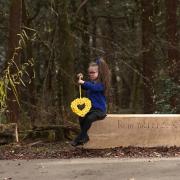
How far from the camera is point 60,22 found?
13.5 meters

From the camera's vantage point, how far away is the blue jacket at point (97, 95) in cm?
909

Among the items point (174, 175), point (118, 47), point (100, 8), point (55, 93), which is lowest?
point (174, 175)

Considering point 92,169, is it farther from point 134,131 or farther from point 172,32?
point 172,32

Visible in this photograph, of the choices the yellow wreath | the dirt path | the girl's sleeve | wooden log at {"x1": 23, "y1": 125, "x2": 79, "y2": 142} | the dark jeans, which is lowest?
the dirt path

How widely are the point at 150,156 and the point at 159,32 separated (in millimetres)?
11073

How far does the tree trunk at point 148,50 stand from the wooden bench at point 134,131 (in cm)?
767

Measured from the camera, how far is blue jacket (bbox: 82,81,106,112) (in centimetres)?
909

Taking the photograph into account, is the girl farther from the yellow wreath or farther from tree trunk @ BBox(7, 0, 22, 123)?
tree trunk @ BBox(7, 0, 22, 123)

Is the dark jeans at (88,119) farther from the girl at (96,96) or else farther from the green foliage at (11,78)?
the green foliage at (11,78)

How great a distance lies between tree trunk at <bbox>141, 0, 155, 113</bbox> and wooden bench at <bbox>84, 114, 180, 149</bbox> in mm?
7671

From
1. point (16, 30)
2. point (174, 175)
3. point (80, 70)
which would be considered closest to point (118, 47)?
point (80, 70)

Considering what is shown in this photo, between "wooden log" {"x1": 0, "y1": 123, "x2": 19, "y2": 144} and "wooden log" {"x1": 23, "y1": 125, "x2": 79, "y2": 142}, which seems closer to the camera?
"wooden log" {"x1": 0, "y1": 123, "x2": 19, "y2": 144}

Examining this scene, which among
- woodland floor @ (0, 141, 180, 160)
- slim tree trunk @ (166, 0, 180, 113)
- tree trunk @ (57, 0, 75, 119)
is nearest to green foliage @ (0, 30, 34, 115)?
woodland floor @ (0, 141, 180, 160)

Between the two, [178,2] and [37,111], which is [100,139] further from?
[178,2]
